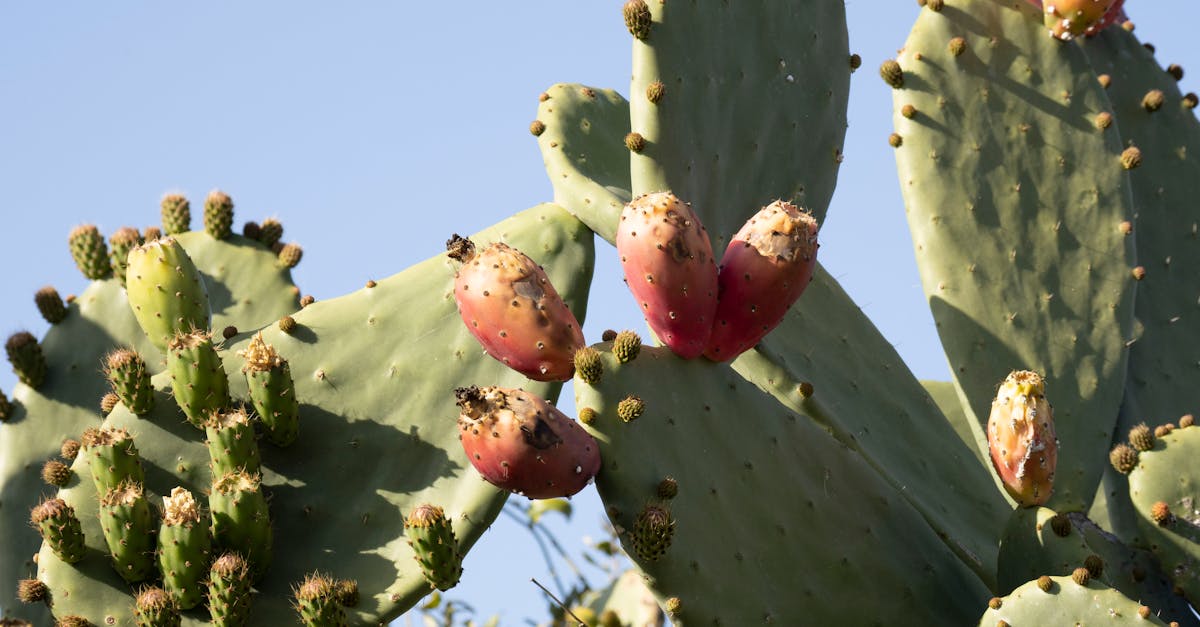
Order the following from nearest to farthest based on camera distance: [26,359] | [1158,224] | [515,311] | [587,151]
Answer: [515,311], [587,151], [26,359], [1158,224]

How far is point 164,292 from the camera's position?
304 centimetres

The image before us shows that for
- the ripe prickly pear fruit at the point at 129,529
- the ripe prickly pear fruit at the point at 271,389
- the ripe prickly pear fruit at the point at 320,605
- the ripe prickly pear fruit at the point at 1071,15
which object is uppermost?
the ripe prickly pear fruit at the point at 1071,15

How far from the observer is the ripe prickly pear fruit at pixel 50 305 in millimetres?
3561

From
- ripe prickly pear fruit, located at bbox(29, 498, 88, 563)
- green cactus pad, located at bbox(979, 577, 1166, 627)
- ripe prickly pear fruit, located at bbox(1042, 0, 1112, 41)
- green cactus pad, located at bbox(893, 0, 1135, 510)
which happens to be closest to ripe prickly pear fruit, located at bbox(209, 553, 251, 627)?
ripe prickly pear fruit, located at bbox(29, 498, 88, 563)

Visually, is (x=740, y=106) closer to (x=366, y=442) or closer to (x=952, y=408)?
(x=366, y=442)

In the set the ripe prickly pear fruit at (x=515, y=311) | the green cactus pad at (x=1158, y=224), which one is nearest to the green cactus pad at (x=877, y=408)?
the green cactus pad at (x=1158, y=224)

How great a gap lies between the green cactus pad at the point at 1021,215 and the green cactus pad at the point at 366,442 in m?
Answer: 0.84

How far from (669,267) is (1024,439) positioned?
74 cm

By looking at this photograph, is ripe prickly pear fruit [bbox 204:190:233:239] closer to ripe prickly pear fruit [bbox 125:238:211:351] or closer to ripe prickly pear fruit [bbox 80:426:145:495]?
ripe prickly pear fruit [bbox 125:238:211:351]

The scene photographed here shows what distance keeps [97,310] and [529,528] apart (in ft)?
3.70

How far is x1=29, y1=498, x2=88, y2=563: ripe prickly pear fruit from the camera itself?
107 inches

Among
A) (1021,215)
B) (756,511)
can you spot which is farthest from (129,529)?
(1021,215)

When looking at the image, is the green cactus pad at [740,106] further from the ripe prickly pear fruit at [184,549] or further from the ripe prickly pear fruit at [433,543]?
the ripe prickly pear fruit at [184,549]

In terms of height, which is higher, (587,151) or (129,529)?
(587,151)
